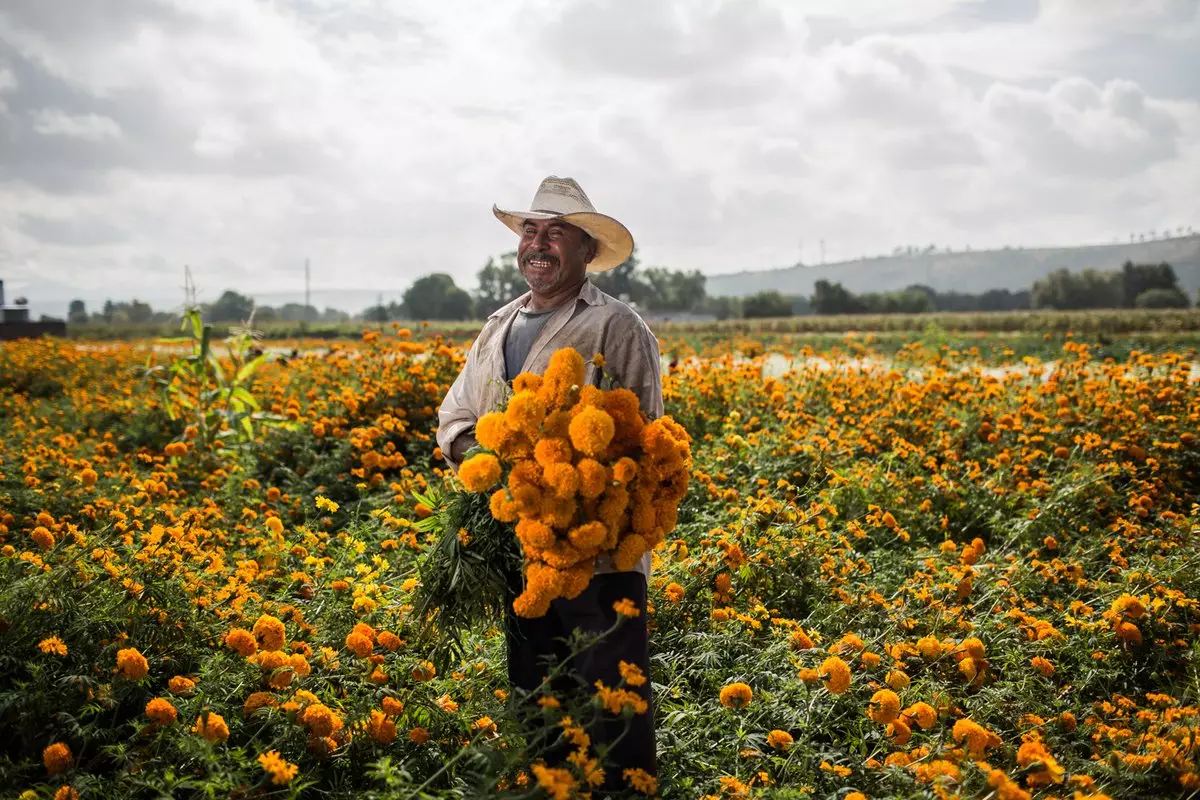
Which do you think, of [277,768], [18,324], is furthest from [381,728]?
[18,324]

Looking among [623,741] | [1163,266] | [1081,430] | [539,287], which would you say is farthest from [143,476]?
[1163,266]

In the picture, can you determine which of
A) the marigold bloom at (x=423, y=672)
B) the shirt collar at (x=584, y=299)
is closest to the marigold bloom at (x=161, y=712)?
the marigold bloom at (x=423, y=672)

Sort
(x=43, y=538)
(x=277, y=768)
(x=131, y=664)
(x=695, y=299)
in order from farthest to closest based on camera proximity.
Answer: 1. (x=695, y=299)
2. (x=43, y=538)
3. (x=131, y=664)
4. (x=277, y=768)

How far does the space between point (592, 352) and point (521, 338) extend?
282 mm

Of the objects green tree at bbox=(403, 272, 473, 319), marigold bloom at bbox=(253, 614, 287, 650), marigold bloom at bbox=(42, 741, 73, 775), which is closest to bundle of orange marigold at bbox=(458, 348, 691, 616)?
marigold bloom at bbox=(253, 614, 287, 650)

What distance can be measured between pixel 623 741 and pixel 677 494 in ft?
2.27

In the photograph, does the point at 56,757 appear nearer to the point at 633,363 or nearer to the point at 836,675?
the point at 633,363

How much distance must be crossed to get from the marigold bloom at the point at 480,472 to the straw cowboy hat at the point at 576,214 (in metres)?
0.87

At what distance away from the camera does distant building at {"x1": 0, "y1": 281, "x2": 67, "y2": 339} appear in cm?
2094

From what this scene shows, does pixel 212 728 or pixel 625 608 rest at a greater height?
pixel 625 608

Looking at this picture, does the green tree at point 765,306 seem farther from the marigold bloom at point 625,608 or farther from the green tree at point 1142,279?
the marigold bloom at point 625,608

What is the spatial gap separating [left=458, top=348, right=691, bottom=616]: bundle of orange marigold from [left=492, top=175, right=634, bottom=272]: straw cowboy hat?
0.64 meters

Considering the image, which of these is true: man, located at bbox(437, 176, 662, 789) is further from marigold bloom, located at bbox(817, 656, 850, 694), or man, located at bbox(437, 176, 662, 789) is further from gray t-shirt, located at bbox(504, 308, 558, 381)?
marigold bloom, located at bbox(817, 656, 850, 694)

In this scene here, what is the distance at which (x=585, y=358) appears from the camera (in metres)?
2.72
